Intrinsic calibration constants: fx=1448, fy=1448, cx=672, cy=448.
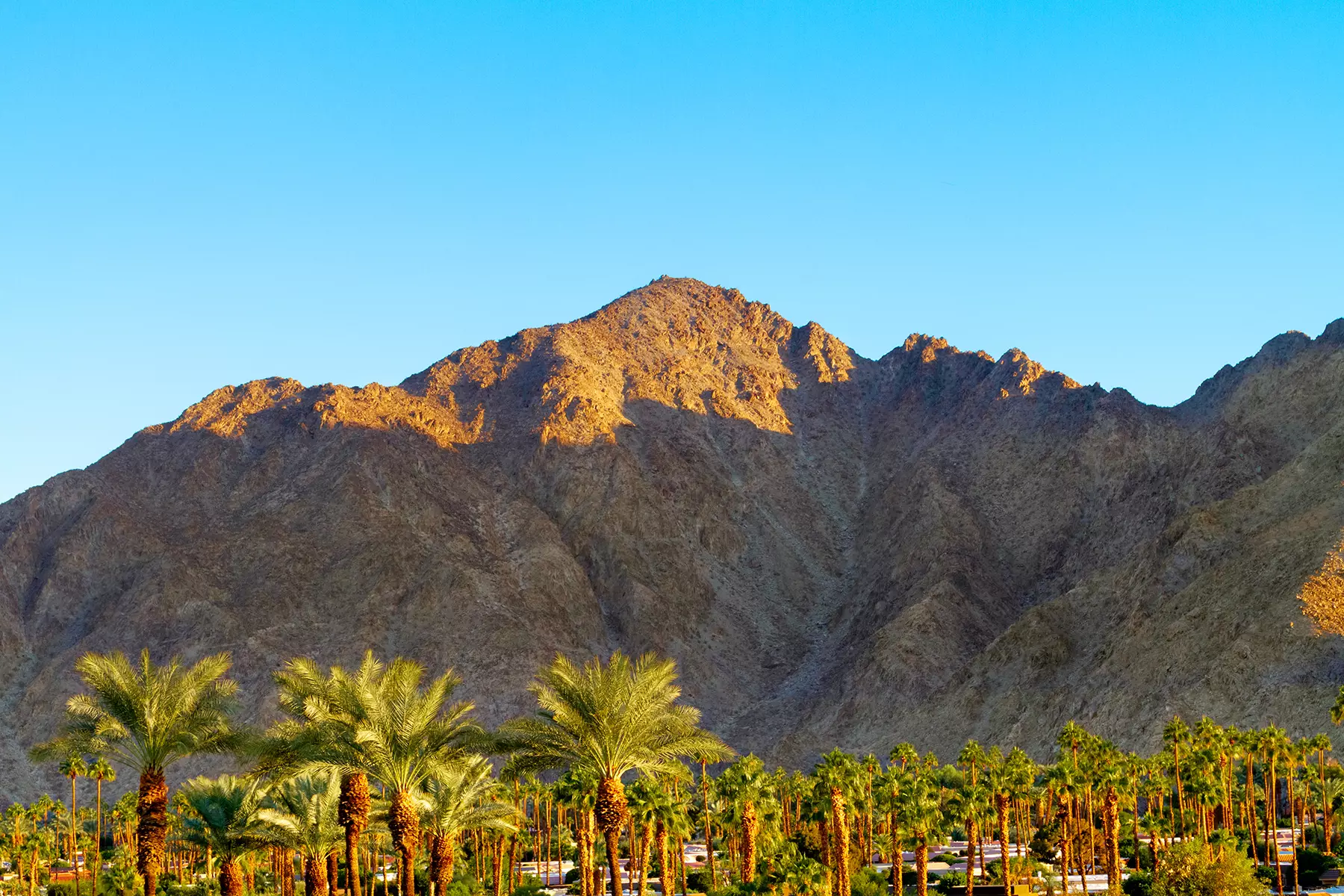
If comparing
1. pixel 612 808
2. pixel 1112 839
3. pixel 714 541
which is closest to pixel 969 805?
pixel 1112 839

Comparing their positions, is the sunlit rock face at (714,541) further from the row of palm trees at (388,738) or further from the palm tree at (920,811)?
the row of palm trees at (388,738)

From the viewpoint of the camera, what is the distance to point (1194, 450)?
153 meters

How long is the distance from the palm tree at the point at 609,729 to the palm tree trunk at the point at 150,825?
353 inches

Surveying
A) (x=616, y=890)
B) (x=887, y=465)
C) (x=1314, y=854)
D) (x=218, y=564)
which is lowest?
(x=1314, y=854)

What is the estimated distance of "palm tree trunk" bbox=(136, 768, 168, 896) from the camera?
120ft

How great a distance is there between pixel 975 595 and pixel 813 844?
84.7m

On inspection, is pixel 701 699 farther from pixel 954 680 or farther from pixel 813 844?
pixel 813 844

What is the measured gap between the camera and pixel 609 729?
34812mm

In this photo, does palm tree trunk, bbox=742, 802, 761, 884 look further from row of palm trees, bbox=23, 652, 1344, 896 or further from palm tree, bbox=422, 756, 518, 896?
palm tree, bbox=422, 756, 518, 896

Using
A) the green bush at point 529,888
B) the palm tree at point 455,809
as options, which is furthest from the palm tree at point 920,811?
the palm tree at point 455,809

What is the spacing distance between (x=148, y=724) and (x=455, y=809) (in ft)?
26.0

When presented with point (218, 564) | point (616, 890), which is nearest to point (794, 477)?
point (218, 564)

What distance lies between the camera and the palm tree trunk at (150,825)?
1436 inches

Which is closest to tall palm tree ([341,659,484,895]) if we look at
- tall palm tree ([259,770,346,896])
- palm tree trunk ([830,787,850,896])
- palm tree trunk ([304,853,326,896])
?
tall palm tree ([259,770,346,896])
